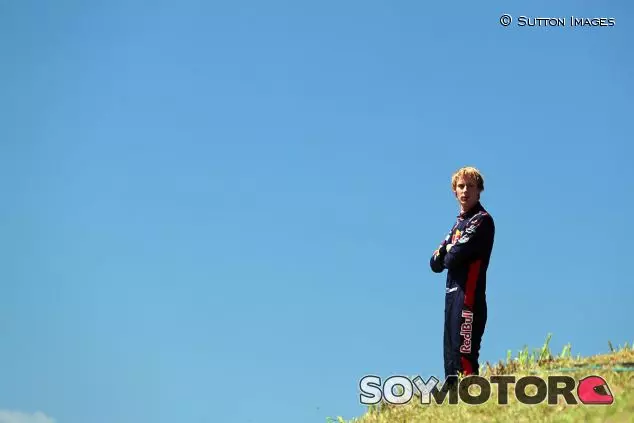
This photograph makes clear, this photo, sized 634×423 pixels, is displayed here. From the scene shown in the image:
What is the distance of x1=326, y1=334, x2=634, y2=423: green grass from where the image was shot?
8164mm

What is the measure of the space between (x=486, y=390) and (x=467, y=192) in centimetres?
263

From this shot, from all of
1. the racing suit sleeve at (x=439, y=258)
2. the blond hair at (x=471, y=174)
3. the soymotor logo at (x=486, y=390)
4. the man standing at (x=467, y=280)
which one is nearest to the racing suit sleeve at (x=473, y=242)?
the man standing at (x=467, y=280)

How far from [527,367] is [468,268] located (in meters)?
1.51

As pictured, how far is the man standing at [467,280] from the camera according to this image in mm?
10703

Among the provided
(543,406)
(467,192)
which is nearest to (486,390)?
(543,406)

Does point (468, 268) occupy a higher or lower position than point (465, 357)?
higher

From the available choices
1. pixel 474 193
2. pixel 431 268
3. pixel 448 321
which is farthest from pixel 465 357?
pixel 474 193

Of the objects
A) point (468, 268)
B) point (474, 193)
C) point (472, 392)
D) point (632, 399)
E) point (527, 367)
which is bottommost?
point (632, 399)

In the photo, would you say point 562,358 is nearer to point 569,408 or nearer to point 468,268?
point 468,268

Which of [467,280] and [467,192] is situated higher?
[467,192]

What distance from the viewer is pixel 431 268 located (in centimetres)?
1148

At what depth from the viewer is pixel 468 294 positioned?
1070 cm

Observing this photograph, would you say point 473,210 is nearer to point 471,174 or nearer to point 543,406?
point 471,174

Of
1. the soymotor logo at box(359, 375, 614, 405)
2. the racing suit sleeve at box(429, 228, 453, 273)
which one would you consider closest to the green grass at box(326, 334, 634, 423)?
the soymotor logo at box(359, 375, 614, 405)
